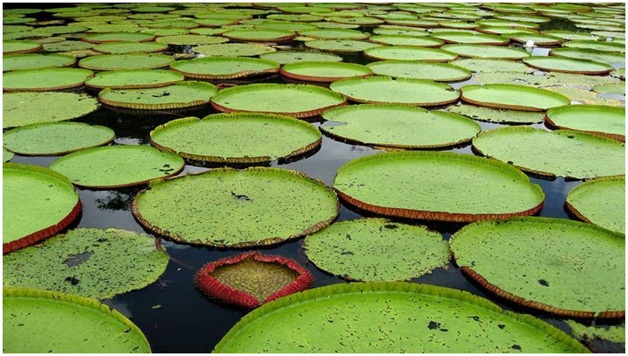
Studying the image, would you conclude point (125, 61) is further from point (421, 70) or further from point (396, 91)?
point (421, 70)

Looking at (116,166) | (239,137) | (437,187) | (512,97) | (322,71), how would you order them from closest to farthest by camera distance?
1. (437,187)
2. (116,166)
3. (239,137)
4. (512,97)
5. (322,71)

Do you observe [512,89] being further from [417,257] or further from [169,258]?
[169,258]

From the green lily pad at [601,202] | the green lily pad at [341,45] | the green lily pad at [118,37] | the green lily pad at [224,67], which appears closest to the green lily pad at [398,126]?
the green lily pad at [601,202]

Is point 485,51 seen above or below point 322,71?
above

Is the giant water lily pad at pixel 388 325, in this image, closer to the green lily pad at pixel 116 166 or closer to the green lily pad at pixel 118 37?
the green lily pad at pixel 116 166

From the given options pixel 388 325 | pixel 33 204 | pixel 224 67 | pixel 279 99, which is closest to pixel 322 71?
pixel 224 67

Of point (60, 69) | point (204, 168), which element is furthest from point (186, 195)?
point (60, 69)
